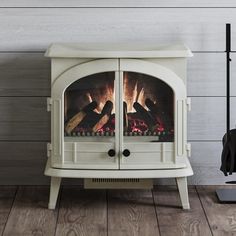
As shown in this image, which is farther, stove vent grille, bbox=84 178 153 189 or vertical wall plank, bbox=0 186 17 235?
stove vent grille, bbox=84 178 153 189

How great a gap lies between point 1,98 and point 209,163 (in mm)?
1079

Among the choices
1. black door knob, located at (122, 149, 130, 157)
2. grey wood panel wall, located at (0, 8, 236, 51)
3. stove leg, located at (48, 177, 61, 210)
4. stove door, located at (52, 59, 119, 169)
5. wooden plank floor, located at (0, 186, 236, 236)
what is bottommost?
wooden plank floor, located at (0, 186, 236, 236)

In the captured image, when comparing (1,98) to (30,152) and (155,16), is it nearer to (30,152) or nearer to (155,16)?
(30,152)

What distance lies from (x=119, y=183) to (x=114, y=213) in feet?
0.59

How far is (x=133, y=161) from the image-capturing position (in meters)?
3.36

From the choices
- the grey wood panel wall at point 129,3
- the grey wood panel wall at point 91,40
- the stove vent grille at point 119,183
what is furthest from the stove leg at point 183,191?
the grey wood panel wall at point 129,3

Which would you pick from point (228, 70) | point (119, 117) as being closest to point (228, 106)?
point (228, 70)

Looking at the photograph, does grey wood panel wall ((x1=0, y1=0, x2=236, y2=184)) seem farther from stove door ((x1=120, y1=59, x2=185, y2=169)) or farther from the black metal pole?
stove door ((x1=120, y1=59, x2=185, y2=169))

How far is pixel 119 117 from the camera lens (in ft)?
10.9

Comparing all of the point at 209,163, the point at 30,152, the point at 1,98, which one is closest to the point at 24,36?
the point at 1,98

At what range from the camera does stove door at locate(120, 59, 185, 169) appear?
3334 millimetres

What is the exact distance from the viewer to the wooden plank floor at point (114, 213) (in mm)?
3127

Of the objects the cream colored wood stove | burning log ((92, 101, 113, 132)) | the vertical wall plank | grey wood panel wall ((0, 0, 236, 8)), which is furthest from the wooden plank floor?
grey wood panel wall ((0, 0, 236, 8))

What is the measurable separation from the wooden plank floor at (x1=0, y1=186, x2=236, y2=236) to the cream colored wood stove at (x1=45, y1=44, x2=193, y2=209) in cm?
17
